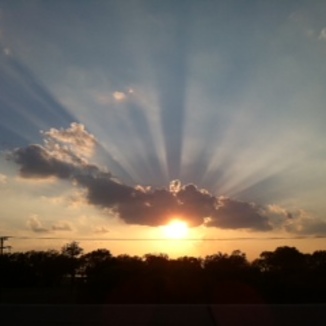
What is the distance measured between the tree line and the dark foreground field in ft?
63.9

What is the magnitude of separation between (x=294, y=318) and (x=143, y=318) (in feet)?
5.14

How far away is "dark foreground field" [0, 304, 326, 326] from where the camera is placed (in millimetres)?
5531

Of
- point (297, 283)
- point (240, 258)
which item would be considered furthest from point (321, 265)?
→ point (297, 283)

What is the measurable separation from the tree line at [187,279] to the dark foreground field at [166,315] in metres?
19.5

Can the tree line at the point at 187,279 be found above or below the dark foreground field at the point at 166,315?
above

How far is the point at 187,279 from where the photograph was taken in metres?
50.9

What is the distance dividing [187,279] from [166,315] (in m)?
46.2

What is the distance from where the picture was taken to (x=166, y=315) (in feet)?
18.6

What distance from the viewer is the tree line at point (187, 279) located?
43.4m

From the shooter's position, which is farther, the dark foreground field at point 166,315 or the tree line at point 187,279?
the tree line at point 187,279

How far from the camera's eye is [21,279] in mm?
→ 81125

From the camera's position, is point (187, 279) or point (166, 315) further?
point (187, 279)

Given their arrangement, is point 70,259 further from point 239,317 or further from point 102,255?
point 239,317

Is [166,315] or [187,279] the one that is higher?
[187,279]
